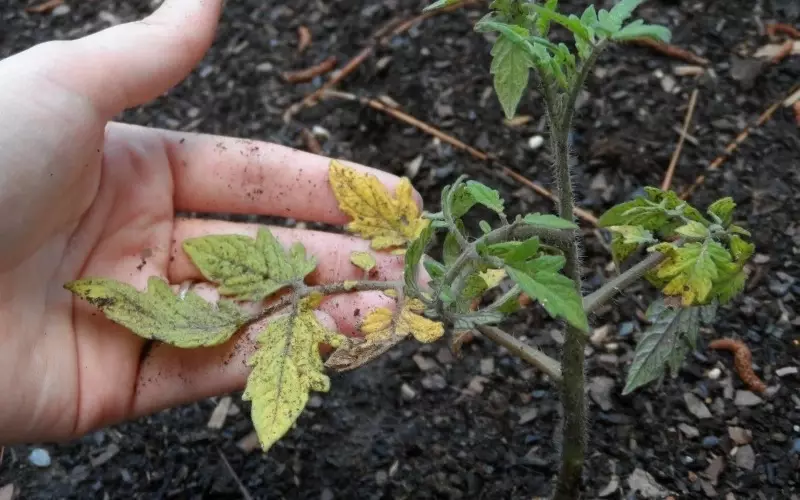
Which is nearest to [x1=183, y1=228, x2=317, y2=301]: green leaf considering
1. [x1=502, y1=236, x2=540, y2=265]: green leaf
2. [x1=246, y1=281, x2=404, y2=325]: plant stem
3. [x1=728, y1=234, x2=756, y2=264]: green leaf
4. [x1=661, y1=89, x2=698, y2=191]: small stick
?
[x1=246, y1=281, x2=404, y2=325]: plant stem

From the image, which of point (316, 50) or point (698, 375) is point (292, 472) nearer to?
point (698, 375)

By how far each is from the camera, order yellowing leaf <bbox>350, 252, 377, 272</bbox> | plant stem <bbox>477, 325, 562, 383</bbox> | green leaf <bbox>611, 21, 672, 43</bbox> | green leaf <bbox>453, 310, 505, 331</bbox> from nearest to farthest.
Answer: green leaf <bbox>611, 21, 672, 43</bbox>, green leaf <bbox>453, 310, 505, 331</bbox>, plant stem <bbox>477, 325, 562, 383</bbox>, yellowing leaf <bbox>350, 252, 377, 272</bbox>

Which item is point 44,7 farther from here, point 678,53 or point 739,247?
point 739,247

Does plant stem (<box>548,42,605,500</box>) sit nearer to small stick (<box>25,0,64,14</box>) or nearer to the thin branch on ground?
the thin branch on ground

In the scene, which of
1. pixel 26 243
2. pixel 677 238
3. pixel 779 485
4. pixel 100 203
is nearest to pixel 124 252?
pixel 100 203

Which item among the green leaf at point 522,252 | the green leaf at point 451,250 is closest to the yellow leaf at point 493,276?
the green leaf at point 451,250

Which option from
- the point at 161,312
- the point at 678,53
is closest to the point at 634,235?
the point at 161,312
